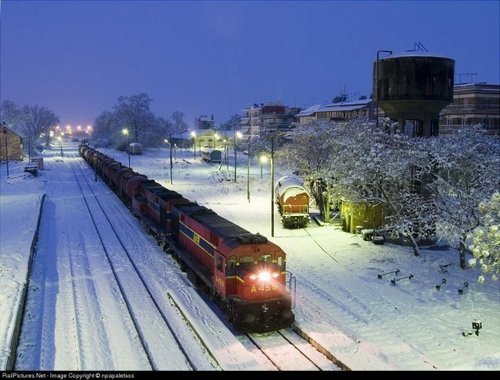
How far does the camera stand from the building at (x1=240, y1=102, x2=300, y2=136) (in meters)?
123

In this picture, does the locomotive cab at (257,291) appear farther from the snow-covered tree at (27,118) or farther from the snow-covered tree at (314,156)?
the snow-covered tree at (27,118)

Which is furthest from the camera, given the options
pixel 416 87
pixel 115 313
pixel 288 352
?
pixel 416 87

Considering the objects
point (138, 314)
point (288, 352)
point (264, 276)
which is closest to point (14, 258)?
point (138, 314)

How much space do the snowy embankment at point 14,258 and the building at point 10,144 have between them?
153 ft

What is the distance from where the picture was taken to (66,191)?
56.0m

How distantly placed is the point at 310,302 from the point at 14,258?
53.1 feet

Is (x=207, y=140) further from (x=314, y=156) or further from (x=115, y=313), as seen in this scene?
(x=115, y=313)

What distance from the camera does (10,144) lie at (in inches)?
3617

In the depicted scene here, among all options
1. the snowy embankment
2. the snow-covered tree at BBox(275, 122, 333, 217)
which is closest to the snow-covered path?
the snowy embankment

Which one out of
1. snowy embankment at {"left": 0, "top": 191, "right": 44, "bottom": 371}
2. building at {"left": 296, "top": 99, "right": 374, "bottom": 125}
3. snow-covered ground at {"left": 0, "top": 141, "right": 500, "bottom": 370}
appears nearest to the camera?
snow-covered ground at {"left": 0, "top": 141, "right": 500, "bottom": 370}

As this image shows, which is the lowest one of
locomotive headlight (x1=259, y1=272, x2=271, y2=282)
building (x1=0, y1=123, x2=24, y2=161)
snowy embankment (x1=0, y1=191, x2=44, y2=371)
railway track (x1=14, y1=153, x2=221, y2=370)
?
railway track (x1=14, y1=153, x2=221, y2=370)

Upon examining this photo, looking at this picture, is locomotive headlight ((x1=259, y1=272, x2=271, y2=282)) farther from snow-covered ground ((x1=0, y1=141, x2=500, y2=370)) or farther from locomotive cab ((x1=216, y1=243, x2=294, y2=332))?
snow-covered ground ((x1=0, y1=141, x2=500, y2=370))

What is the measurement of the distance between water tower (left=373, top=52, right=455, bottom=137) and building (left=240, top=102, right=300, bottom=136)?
81651 mm

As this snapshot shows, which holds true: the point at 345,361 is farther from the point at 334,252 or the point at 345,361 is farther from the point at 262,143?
the point at 262,143
